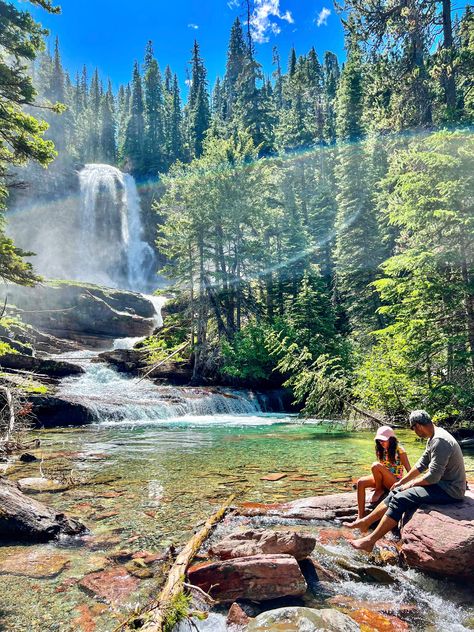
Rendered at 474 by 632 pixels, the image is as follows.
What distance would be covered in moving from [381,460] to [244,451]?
20.8 feet

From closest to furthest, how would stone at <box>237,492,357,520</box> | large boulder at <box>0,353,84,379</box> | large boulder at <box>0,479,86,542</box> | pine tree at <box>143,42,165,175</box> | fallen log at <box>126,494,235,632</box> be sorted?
fallen log at <box>126,494,235,632</box>, large boulder at <box>0,479,86,542</box>, stone at <box>237,492,357,520</box>, large boulder at <box>0,353,84,379</box>, pine tree at <box>143,42,165,175</box>

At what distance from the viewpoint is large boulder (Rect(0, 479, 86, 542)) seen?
5.22m

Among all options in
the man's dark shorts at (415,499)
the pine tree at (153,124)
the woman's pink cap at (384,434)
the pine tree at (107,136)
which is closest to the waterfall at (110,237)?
the pine tree at (153,124)

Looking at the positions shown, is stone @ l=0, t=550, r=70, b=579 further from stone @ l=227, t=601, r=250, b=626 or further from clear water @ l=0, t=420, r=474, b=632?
stone @ l=227, t=601, r=250, b=626

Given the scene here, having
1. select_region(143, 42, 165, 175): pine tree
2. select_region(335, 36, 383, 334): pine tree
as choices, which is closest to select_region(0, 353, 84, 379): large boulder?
select_region(335, 36, 383, 334): pine tree

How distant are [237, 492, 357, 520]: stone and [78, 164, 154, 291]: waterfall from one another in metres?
49.7

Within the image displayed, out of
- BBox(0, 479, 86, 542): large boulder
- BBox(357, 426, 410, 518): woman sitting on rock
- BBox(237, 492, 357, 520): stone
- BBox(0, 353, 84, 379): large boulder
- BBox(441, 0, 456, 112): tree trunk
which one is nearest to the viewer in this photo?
BBox(0, 479, 86, 542): large boulder

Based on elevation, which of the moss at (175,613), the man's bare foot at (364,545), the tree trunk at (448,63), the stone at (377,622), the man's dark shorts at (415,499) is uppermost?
the tree trunk at (448,63)

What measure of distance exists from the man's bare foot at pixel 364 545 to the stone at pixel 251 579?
1.26 m

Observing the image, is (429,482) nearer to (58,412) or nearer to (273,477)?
(273,477)

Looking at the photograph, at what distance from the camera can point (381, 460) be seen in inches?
235

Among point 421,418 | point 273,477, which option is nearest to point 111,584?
point 421,418

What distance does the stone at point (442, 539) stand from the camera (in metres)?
4.02

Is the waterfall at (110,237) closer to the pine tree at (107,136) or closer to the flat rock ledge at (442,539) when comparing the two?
the pine tree at (107,136)
